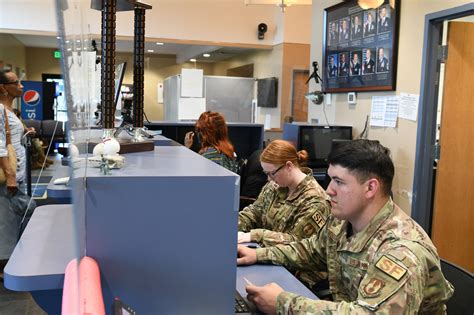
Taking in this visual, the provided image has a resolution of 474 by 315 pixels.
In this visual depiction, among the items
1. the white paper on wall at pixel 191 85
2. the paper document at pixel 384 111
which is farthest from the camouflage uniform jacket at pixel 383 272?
the white paper on wall at pixel 191 85

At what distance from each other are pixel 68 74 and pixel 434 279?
43.2 inches

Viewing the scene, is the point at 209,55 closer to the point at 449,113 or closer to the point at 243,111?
the point at 243,111

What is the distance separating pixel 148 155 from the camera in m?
1.35

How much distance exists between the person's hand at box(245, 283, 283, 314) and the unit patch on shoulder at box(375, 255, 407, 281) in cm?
30

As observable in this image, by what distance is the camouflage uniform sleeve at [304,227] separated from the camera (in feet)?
6.33

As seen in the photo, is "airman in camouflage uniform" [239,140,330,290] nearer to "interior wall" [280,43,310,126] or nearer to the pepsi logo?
the pepsi logo

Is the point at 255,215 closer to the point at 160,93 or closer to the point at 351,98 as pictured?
the point at 351,98

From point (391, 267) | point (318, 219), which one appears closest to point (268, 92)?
point (318, 219)

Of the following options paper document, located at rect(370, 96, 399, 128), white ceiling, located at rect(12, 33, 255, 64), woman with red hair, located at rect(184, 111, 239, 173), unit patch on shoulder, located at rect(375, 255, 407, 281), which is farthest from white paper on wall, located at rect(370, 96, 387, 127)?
white ceiling, located at rect(12, 33, 255, 64)

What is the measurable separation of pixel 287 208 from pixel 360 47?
2.22 m

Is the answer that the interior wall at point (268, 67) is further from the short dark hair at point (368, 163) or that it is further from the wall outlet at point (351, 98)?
the short dark hair at point (368, 163)

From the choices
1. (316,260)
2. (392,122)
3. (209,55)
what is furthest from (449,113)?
(209,55)

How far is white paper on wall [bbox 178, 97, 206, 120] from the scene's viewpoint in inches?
237

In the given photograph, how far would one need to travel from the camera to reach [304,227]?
1.94 metres
